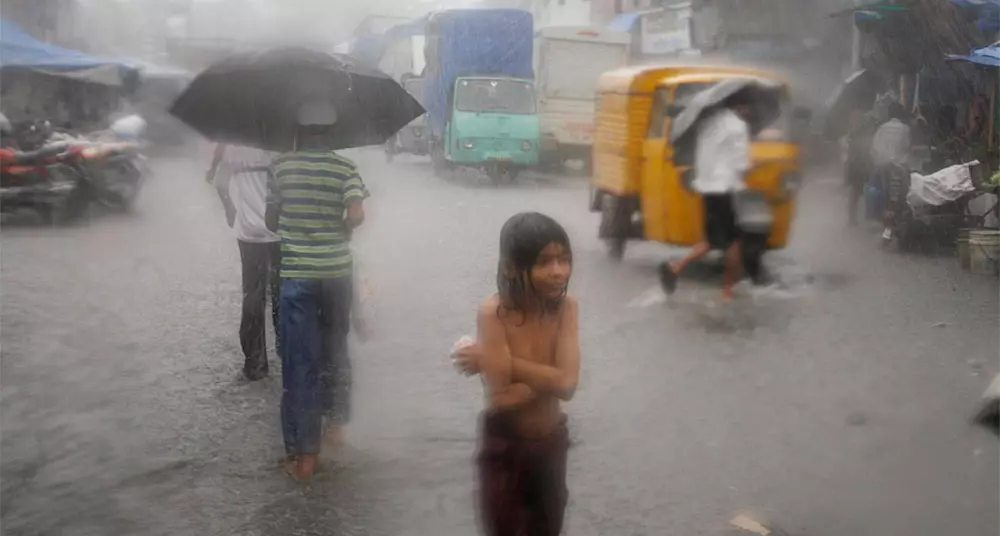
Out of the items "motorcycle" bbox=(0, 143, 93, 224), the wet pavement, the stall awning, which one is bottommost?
the wet pavement

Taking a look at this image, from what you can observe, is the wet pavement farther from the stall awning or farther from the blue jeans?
the stall awning

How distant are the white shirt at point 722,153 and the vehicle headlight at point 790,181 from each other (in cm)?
116

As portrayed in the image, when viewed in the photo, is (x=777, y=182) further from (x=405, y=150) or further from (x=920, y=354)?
(x=405, y=150)

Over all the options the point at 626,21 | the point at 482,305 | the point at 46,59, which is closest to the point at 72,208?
the point at 46,59

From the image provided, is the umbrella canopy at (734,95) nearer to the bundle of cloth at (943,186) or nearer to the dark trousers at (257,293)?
the bundle of cloth at (943,186)

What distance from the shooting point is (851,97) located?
50.1ft

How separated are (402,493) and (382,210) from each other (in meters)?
10.8

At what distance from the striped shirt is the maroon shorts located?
1.61 meters

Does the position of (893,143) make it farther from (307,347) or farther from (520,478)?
(520,478)

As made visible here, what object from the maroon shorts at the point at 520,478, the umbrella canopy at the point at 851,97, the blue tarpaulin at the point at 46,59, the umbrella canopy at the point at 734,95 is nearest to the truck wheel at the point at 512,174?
the umbrella canopy at the point at 851,97

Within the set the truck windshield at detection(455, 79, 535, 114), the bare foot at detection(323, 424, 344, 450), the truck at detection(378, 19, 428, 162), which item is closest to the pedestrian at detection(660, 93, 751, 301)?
the bare foot at detection(323, 424, 344, 450)

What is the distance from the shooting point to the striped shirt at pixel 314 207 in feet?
13.6

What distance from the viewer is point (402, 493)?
4.25 m

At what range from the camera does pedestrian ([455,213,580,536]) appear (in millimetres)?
2633
